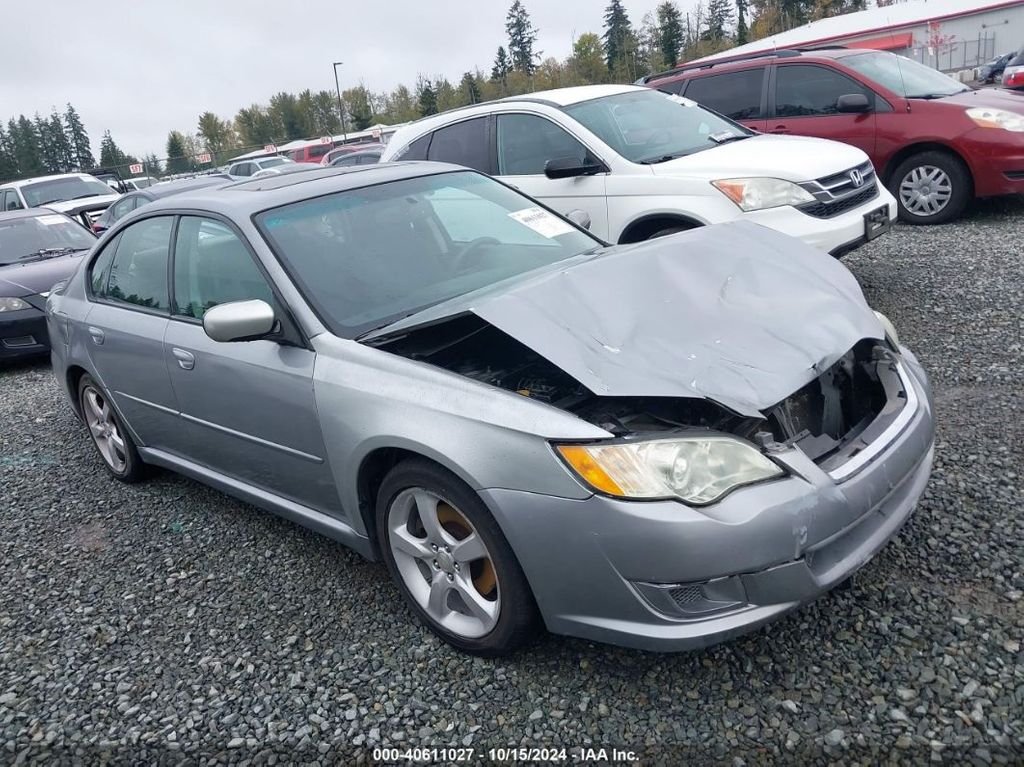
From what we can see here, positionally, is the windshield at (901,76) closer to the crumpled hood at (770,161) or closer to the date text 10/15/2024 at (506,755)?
the crumpled hood at (770,161)

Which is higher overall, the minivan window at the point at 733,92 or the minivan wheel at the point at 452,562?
the minivan window at the point at 733,92

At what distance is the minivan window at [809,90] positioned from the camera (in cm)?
812

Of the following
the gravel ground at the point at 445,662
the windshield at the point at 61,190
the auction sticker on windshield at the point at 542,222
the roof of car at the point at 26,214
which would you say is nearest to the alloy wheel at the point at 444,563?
the gravel ground at the point at 445,662

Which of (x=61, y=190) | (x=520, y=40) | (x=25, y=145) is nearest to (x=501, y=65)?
(x=520, y=40)

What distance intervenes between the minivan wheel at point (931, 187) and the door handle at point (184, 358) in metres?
7.16

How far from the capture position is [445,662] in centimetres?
273

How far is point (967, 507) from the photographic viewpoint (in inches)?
123

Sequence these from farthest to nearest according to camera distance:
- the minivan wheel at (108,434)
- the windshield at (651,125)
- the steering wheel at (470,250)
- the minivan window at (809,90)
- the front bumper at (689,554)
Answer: the minivan window at (809,90) < the windshield at (651,125) < the minivan wheel at (108,434) < the steering wheel at (470,250) < the front bumper at (689,554)

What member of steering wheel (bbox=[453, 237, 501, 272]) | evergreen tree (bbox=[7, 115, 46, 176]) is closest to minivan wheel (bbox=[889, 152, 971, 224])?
steering wheel (bbox=[453, 237, 501, 272])

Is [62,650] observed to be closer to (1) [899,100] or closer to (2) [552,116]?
(2) [552,116]

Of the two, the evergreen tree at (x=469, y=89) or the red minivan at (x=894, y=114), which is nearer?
the red minivan at (x=894, y=114)

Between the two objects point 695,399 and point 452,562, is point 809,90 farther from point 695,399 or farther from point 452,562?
point 452,562

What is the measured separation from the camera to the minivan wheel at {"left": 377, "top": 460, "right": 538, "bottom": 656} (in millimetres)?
2477

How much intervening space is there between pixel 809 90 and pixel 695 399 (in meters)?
7.06
